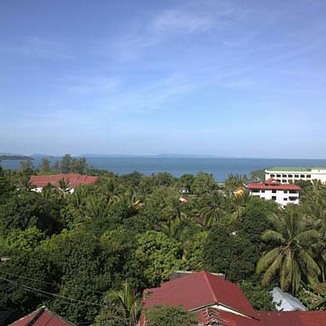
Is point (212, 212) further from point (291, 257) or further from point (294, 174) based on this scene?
point (294, 174)

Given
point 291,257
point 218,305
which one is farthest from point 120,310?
point 291,257

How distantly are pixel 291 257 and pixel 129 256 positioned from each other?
9013 millimetres

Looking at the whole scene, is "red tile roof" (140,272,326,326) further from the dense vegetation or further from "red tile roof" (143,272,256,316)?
the dense vegetation

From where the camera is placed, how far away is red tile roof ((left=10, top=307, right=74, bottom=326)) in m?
17.0

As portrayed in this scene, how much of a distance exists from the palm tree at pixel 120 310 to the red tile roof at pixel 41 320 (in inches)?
66.8

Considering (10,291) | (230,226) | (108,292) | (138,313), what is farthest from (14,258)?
(230,226)

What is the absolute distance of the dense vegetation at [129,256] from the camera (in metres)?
20.6

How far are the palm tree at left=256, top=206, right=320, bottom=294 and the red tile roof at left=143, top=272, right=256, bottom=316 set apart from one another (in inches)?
187

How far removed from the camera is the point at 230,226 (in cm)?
3322

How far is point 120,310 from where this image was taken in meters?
19.2

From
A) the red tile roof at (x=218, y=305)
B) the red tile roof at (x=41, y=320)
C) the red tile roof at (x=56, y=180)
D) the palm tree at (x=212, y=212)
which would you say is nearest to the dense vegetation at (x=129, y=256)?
the red tile roof at (x=218, y=305)

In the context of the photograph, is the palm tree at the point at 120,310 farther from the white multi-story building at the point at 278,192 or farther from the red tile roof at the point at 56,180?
the red tile roof at the point at 56,180

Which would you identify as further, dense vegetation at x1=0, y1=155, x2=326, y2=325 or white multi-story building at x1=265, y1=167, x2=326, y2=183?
white multi-story building at x1=265, y1=167, x2=326, y2=183

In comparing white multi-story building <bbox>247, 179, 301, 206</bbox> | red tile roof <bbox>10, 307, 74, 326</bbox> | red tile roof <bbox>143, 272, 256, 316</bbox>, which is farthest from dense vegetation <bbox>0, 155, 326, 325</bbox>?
white multi-story building <bbox>247, 179, 301, 206</bbox>
